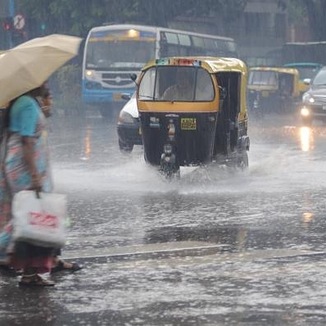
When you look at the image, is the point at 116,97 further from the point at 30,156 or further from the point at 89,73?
the point at 30,156

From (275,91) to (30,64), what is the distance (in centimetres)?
3661

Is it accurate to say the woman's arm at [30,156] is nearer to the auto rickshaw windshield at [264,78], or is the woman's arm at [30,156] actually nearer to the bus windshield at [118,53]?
the bus windshield at [118,53]

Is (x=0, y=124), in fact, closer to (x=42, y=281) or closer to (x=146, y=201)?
(x=42, y=281)

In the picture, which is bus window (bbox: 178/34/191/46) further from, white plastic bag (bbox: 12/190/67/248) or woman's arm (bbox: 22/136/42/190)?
white plastic bag (bbox: 12/190/67/248)

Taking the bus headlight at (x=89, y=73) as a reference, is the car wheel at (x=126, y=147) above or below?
above

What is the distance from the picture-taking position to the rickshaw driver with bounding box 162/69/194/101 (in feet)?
55.6

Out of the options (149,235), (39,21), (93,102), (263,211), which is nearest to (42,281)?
(149,235)

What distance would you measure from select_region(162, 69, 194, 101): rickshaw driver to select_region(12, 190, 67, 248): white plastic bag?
8525 mm

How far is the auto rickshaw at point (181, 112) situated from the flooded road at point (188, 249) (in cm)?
39

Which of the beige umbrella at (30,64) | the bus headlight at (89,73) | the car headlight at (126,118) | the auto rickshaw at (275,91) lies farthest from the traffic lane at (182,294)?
the auto rickshaw at (275,91)

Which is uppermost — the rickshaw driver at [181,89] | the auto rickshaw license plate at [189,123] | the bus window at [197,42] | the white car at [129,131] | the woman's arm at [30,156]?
the woman's arm at [30,156]

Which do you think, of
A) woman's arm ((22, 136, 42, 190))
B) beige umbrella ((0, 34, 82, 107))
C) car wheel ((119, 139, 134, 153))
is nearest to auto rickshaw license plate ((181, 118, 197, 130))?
car wheel ((119, 139, 134, 153))

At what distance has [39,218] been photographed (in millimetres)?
8453

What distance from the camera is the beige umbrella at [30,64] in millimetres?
8758
